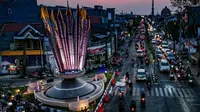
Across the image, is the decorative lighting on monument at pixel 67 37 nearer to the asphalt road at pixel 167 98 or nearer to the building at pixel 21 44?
the asphalt road at pixel 167 98

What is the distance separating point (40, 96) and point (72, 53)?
637 centimetres

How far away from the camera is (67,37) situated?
30.4 m

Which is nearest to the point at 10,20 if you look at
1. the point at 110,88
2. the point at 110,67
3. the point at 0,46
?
the point at 0,46

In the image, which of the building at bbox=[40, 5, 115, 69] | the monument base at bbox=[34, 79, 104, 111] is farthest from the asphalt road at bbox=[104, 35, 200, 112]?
the building at bbox=[40, 5, 115, 69]

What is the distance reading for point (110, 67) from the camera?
53531 mm

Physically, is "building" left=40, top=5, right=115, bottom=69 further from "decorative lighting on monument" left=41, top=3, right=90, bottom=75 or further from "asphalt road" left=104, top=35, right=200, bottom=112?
"asphalt road" left=104, top=35, right=200, bottom=112

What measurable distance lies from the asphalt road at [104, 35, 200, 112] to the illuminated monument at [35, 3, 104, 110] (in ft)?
12.6

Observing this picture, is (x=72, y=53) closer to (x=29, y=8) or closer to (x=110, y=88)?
(x=110, y=88)

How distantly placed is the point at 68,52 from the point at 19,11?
39251 mm

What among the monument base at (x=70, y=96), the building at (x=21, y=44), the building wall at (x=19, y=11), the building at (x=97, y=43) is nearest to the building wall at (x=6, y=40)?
the building at (x=21, y=44)

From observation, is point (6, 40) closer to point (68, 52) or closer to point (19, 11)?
point (19, 11)

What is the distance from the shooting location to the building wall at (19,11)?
6228cm

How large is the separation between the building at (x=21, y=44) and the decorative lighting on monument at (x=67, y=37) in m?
21.8

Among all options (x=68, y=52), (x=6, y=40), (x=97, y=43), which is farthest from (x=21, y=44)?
(x=68, y=52)
